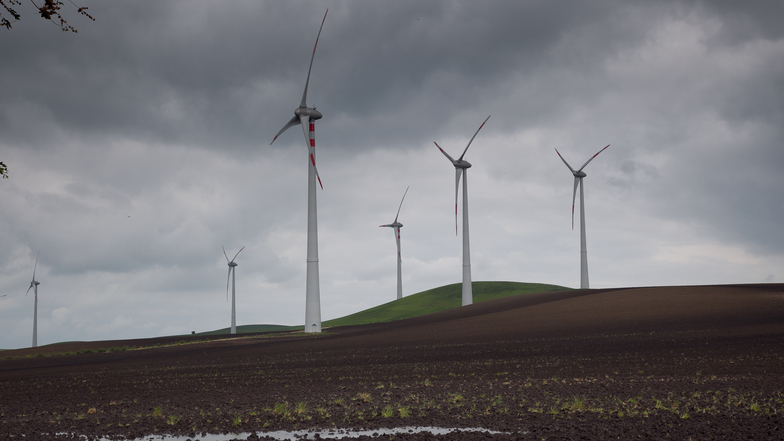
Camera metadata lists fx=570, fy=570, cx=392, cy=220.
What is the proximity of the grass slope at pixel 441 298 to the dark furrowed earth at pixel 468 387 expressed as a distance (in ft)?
203

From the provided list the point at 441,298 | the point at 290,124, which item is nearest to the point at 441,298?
the point at 441,298

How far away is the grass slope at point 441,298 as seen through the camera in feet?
341

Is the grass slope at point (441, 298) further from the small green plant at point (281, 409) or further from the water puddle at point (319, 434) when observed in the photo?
the water puddle at point (319, 434)

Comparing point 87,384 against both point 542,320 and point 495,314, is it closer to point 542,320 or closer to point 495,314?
point 542,320

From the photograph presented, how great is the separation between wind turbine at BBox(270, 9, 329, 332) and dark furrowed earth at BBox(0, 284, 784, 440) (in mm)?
12150

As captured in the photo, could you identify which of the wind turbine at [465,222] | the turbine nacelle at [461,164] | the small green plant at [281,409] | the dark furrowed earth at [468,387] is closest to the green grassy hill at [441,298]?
the wind turbine at [465,222]

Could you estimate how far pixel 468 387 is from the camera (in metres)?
19.2

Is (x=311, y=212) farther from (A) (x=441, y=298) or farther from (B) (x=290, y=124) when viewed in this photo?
(A) (x=441, y=298)

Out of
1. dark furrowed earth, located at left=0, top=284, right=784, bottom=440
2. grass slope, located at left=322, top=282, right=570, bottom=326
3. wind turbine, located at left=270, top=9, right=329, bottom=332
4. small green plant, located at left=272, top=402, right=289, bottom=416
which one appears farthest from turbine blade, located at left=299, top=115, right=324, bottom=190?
grass slope, located at left=322, top=282, right=570, bottom=326

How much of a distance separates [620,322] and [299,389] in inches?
1152

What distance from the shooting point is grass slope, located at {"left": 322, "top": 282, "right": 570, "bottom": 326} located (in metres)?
104

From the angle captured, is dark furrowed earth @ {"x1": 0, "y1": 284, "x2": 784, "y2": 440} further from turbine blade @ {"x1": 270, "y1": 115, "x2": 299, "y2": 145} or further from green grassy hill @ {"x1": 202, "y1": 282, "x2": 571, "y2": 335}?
green grassy hill @ {"x1": 202, "y1": 282, "x2": 571, "y2": 335}

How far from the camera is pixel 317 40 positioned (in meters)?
55.8

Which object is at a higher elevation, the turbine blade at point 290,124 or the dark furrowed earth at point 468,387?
the turbine blade at point 290,124
